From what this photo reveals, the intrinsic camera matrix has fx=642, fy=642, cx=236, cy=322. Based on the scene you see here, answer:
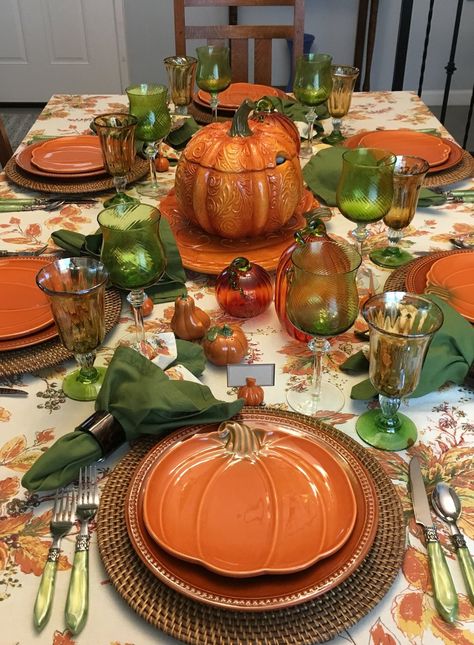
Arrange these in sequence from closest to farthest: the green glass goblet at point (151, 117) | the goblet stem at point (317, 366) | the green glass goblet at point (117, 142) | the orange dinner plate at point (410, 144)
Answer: the goblet stem at point (317, 366), the green glass goblet at point (117, 142), the green glass goblet at point (151, 117), the orange dinner plate at point (410, 144)

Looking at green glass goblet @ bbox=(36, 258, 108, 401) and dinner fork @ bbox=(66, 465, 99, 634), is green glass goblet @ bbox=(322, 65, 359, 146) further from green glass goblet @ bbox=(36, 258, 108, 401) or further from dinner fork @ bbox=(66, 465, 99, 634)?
dinner fork @ bbox=(66, 465, 99, 634)

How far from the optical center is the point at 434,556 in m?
0.58

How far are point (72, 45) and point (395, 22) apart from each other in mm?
1842

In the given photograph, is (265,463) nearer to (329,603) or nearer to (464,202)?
(329,603)

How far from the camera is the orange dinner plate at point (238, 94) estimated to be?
163 centimetres

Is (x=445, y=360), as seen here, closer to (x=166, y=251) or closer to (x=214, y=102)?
(x=166, y=251)

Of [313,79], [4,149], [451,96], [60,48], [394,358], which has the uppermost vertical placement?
[313,79]

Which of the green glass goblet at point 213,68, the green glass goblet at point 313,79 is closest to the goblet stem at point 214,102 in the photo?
the green glass goblet at point 213,68

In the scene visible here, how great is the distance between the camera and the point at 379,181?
0.93m

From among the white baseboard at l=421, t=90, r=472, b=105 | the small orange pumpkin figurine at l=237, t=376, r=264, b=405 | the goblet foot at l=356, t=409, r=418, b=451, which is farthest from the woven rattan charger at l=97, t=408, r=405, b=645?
the white baseboard at l=421, t=90, r=472, b=105

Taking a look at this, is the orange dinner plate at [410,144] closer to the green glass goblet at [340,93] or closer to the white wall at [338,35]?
the green glass goblet at [340,93]

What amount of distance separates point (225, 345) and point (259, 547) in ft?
1.01

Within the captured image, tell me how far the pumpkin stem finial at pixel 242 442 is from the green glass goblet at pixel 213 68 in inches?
40.1

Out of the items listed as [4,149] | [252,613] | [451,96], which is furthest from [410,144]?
[451,96]
